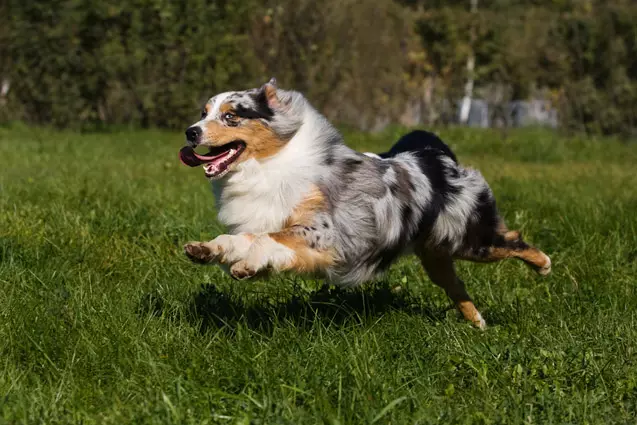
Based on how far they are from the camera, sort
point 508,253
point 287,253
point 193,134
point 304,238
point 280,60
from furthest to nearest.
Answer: point 280,60 → point 508,253 → point 193,134 → point 304,238 → point 287,253

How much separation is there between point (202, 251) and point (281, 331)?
634 millimetres

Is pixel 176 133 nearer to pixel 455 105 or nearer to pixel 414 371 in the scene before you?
pixel 455 105

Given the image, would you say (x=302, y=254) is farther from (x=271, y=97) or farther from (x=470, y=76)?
(x=470, y=76)

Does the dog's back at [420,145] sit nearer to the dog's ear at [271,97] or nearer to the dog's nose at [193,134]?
the dog's ear at [271,97]

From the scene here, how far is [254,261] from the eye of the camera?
135 inches

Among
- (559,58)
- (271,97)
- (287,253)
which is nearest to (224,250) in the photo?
(287,253)

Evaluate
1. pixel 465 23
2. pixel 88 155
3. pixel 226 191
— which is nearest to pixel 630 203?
pixel 226 191

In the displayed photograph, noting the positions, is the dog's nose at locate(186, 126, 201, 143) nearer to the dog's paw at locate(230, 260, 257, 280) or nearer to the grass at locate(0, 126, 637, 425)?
the dog's paw at locate(230, 260, 257, 280)

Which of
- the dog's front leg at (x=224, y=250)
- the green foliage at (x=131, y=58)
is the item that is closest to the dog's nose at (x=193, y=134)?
the dog's front leg at (x=224, y=250)

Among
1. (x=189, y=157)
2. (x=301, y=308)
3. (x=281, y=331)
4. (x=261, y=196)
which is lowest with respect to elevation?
(x=301, y=308)

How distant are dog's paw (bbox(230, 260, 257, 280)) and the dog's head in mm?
586

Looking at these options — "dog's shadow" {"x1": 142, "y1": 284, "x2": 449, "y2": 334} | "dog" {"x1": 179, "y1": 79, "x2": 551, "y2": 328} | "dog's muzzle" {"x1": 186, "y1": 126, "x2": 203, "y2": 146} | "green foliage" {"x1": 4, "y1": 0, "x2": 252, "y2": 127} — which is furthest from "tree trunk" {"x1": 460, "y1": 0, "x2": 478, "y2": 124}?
"dog's muzzle" {"x1": 186, "y1": 126, "x2": 203, "y2": 146}

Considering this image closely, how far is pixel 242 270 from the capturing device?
11.3 ft

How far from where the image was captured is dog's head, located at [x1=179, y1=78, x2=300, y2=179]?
3.85m
